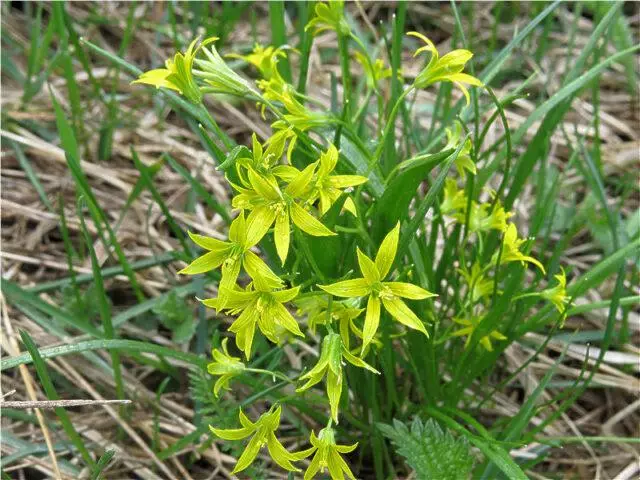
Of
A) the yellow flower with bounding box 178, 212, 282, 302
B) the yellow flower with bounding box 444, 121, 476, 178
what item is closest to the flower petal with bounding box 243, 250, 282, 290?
the yellow flower with bounding box 178, 212, 282, 302

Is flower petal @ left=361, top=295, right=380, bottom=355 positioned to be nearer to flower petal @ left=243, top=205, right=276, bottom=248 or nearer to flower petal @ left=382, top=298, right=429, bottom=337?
flower petal @ left=382, top=298, right=429, bottom=337

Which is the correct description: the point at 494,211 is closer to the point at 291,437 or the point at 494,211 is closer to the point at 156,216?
the point at 291,437

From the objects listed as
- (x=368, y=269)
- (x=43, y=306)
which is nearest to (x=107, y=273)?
(x=43, y=306)

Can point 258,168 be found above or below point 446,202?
above

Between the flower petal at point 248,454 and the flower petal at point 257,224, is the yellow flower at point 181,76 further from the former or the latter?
the flower petal at point 248,454

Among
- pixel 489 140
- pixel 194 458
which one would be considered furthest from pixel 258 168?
pixel 489 140

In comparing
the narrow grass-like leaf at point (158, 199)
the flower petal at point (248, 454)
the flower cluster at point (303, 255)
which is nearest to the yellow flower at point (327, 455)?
the flower cluster at point (303, 255)

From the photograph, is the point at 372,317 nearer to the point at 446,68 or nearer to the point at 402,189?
the point at 402,189
